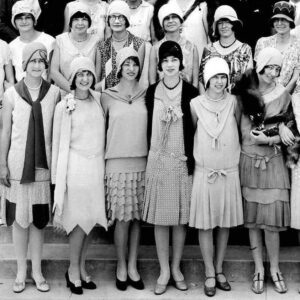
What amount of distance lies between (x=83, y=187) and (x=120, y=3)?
1.82 m

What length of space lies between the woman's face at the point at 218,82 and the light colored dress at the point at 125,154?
0.60 m

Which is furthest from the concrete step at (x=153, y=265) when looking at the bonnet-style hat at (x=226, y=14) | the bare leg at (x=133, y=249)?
the bonnet-style hat at (x=226, y=14)

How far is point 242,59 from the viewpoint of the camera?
21.4 ft

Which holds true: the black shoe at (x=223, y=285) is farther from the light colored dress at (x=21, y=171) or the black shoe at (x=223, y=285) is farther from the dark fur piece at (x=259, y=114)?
the light colored dress at (x=21, y=171)

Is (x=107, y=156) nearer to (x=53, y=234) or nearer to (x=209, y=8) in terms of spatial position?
(x=53, y=234)

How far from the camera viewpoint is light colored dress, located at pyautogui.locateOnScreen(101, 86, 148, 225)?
5.85 m

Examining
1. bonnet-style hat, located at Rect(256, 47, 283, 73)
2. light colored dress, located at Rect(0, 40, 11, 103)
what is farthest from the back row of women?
light colored dress, located at Rect(0, 40, 11, 103)

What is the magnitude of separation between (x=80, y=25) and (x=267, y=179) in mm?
2266

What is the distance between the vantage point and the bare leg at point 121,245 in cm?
597

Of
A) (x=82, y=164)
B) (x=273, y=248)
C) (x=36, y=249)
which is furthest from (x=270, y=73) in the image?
(x=36, y=249)

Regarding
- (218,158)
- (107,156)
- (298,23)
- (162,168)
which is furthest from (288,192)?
(298,23)

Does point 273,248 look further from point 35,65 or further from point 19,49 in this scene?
point 19,49

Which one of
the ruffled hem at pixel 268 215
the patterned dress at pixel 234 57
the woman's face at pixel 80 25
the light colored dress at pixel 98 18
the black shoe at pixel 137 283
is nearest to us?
the ruffled hem at pixel 268 215

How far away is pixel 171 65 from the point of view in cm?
584
